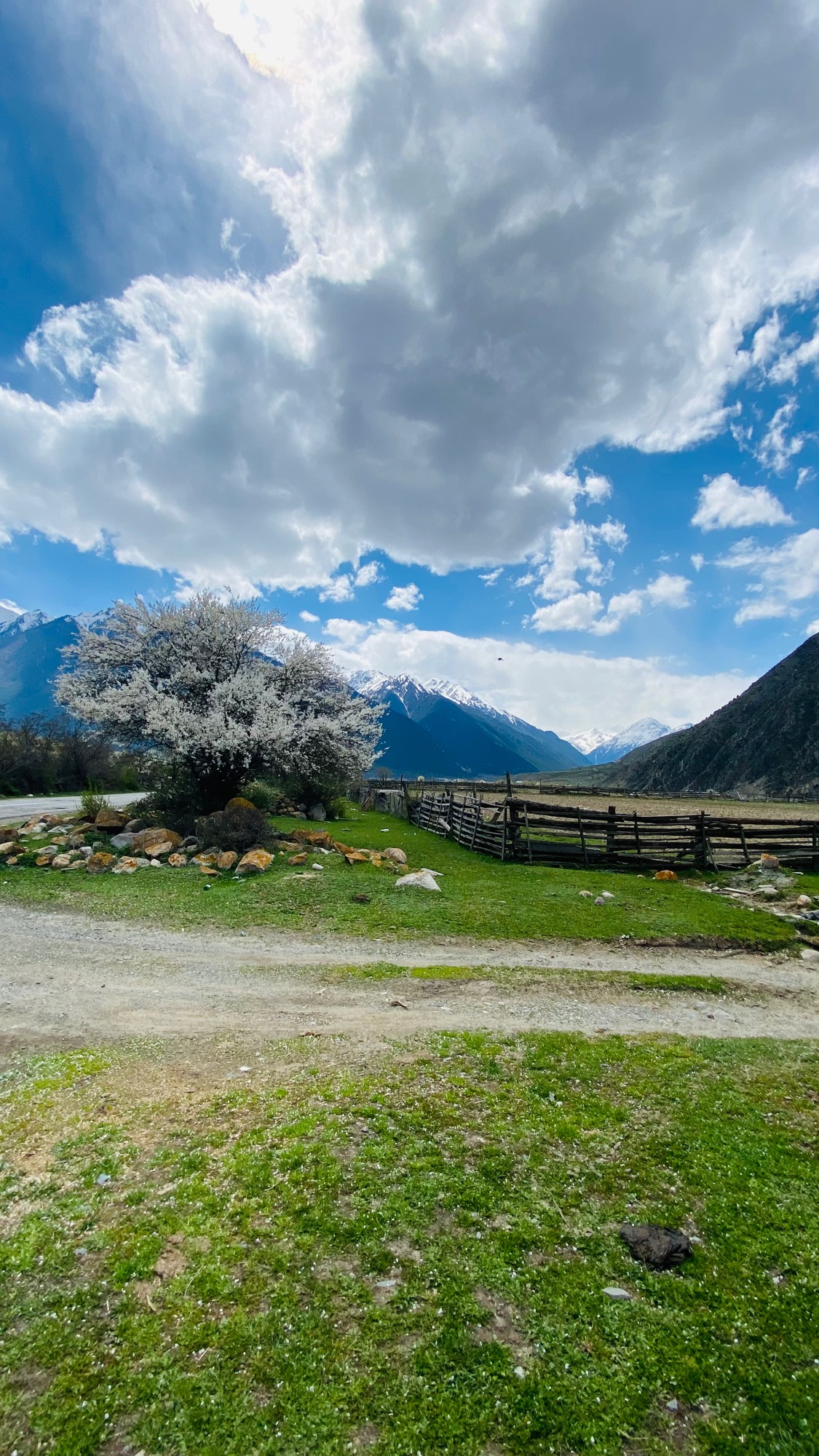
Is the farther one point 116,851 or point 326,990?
point 116,851

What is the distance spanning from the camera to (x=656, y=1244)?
451cm

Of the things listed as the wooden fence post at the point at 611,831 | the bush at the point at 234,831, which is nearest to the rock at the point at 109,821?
the bush at the point at 234,831

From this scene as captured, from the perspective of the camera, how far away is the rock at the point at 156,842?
62.2 feet

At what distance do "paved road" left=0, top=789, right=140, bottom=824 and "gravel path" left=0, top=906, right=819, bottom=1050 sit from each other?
19.0m

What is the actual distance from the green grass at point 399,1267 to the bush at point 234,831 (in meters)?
13.0

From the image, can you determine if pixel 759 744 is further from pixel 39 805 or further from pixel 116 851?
pixel 116 851

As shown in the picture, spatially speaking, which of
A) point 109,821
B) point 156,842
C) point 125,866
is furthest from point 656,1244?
point 109,821

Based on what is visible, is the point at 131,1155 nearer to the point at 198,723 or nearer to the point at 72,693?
the point at 198,723

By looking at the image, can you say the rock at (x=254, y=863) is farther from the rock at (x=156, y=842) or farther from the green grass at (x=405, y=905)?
the rock at (x=156, y=842)

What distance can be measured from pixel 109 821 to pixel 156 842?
3502mm

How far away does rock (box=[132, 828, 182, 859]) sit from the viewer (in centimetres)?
1897

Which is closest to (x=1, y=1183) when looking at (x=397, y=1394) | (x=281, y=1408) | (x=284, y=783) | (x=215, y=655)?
(x=281, y=1408)

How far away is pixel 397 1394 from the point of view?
3350 millimetres

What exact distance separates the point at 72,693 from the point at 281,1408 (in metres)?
27.3
